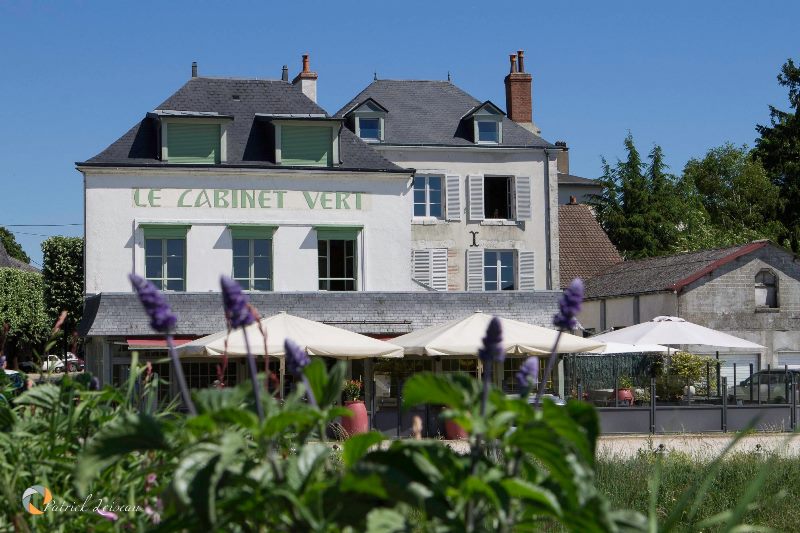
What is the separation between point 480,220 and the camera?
130ft

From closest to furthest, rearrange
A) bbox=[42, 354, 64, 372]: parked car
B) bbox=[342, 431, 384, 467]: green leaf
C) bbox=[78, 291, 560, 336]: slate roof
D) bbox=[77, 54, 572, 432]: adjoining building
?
bbox=[342, 431, 384, 467]: green leaf → bbox=[42, 354, 64, 372]: parked car → bbox=[78, 291, 560, 336]: slate roof → bbox=[77, 54, 572, 432]: adjoining building

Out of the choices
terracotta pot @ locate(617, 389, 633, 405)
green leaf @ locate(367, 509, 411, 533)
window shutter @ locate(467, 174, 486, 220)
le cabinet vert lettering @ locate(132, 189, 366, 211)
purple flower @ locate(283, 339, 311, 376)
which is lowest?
terracotta pot @ locate(617, 389, 633, 405)

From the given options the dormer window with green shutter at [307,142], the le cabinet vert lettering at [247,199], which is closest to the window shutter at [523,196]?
the le cabinet vert lettering at [247,199]

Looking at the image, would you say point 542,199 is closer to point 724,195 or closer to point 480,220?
point 480,220

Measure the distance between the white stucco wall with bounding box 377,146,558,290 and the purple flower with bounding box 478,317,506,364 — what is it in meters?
37.0

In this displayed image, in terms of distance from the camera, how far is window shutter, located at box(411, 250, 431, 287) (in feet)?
130

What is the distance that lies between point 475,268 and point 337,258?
8851 millimetres

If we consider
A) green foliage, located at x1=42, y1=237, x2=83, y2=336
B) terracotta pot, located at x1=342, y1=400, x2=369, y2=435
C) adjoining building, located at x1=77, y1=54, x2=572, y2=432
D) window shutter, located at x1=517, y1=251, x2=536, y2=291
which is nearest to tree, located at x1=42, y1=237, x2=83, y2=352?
green foliage, located at x1=42, y1=237, x2=83, y2=336

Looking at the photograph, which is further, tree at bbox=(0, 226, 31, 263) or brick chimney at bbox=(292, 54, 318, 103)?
tree at bbox=(0, 226, 31, 263)

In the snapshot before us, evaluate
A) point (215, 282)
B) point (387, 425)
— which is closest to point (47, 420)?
point (387, 425)

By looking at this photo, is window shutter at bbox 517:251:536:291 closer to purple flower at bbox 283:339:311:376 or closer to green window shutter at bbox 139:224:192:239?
green window shutter at bbox 139:224:192:239

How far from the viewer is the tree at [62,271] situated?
155 ft

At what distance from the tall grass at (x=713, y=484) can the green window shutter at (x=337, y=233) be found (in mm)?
19456

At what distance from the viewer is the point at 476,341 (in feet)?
68.9
